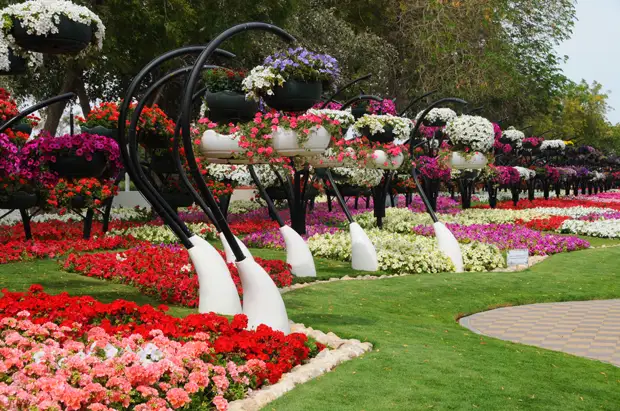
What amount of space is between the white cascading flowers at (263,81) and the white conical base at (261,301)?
1783 mm

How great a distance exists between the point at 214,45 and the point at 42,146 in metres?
7.69

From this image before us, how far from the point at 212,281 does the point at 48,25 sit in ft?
10.5

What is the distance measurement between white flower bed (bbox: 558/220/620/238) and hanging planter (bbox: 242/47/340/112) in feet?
53.5

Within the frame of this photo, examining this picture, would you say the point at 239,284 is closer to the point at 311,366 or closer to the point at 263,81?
the point at 263,81

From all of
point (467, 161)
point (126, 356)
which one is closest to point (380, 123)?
point (467, 161)

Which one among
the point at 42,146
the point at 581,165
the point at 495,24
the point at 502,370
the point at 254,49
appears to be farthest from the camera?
the point at 581,165

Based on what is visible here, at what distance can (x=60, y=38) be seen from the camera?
8.30 meters

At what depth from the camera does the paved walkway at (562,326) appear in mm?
8812

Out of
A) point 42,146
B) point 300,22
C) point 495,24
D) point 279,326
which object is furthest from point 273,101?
point 495,24

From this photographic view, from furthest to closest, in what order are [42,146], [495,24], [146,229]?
[495,24] → [146,229] → [42,146]

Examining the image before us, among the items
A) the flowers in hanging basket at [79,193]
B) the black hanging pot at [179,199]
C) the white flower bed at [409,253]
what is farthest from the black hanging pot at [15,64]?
the black hanging pot at [179,199]

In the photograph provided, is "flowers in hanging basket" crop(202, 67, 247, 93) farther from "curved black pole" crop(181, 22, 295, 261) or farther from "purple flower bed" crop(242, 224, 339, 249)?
"purple flower bed" crop(242, 224, 339, 249)

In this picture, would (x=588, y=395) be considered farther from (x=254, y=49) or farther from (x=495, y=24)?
(x=495, y=24)

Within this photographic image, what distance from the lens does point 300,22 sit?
1127 inches
